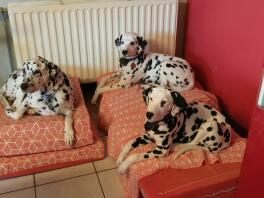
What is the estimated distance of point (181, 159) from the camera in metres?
1.84

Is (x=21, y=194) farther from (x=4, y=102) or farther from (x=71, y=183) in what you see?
(x=4, y=102)

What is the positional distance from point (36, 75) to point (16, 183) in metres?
0.72

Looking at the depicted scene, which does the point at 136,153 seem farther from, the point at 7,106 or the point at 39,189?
the point at 7,106

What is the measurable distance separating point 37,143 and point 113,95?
727mm

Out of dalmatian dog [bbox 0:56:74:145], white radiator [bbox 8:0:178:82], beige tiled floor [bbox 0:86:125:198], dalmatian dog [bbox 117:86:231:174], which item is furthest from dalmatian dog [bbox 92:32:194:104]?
Answer: beige tiled floor [bbox 0:86:125:198]

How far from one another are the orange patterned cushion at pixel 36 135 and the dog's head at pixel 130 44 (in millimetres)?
690

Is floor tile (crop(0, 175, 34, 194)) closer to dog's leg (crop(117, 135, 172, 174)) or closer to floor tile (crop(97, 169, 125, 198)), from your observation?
floor tile (crop(97, 169, 125, 198))

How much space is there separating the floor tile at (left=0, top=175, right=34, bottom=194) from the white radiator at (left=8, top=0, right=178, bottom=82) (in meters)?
1.05

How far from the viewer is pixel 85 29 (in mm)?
2686

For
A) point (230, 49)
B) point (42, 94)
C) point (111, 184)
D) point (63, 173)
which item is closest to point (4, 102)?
point (42, 94)

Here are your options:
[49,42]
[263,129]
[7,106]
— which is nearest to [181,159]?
[263,129]

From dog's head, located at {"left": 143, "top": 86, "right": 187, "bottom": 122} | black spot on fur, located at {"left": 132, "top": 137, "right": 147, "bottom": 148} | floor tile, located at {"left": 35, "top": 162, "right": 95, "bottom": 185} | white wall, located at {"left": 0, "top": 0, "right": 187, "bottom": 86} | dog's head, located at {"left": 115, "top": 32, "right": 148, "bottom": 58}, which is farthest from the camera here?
white wall, located at {"left": 0, "top": 0, "right": 187, "bottom": 86}

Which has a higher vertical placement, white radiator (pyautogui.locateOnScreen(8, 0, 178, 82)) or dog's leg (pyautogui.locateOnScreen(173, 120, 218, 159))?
white radiator (pyautogui.locateOnScreen(8, 0, 178, 82))

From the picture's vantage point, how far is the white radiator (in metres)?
2.55
